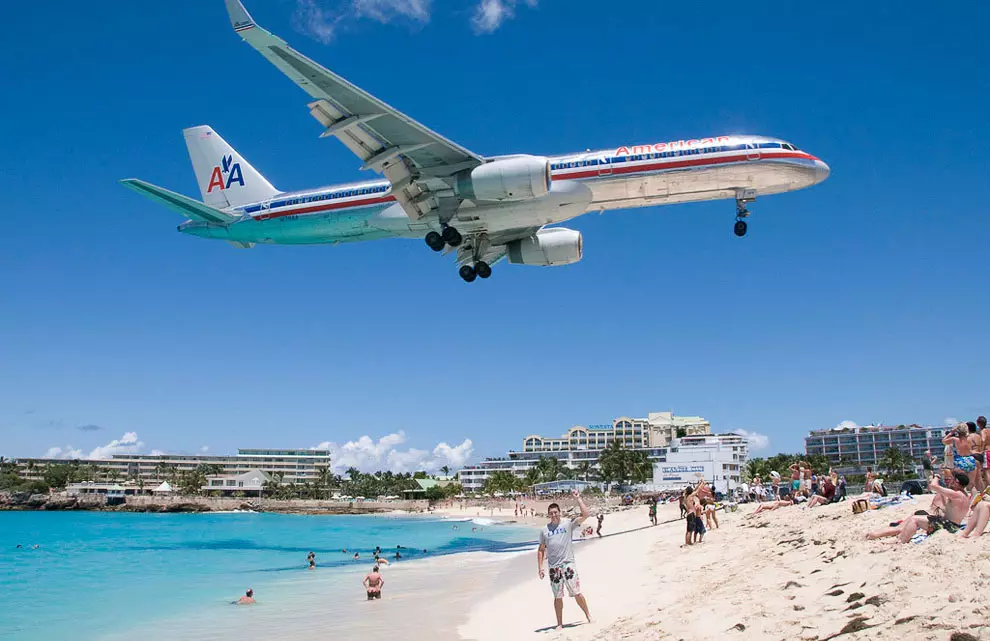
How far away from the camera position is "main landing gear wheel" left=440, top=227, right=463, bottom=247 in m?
25.8

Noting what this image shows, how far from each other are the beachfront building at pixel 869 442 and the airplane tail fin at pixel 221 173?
171 m

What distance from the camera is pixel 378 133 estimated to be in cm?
2292

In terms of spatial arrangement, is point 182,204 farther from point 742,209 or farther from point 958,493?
point 958,493

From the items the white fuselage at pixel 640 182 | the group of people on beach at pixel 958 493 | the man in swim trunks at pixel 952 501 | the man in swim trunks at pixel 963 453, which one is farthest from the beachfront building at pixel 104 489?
the man in swim trunks at pixel 952 501

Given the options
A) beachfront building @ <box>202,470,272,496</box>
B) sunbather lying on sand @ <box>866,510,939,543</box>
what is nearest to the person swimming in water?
sunbather lying on sand @ <box>866,510,939,543</box>

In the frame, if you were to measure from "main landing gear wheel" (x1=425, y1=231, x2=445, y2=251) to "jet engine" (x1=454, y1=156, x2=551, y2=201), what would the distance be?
3657mm

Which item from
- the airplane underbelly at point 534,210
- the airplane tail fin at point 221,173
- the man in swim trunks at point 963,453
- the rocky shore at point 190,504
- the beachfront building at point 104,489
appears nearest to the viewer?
the man in swim trunks at point 963,453

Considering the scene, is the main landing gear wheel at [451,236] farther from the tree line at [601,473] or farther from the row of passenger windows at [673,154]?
the tree line at [601,473]

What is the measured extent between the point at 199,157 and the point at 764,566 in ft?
104

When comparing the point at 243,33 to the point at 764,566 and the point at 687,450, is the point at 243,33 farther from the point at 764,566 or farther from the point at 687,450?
the point at 687,450

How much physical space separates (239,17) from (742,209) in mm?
17414

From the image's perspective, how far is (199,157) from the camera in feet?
112

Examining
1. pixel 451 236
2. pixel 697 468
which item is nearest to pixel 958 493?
pixel 451 236

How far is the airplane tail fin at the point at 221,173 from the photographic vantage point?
30688 millimetres
